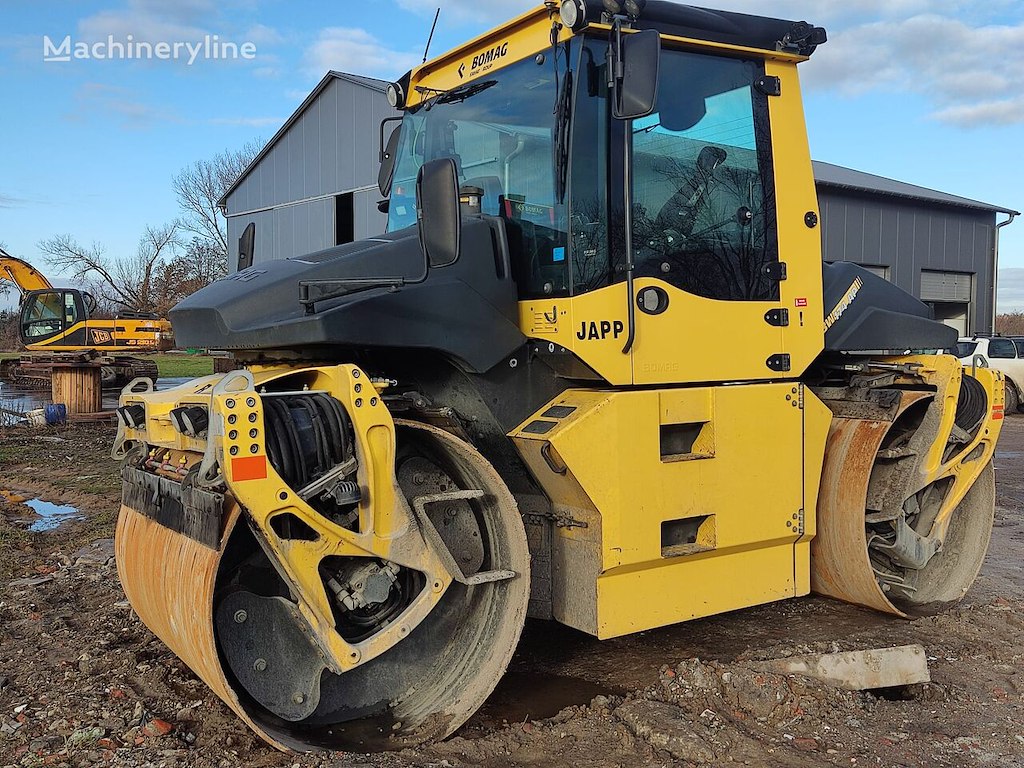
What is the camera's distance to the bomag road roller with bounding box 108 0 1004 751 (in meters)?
3.32

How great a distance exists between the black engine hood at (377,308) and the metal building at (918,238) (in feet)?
53.6

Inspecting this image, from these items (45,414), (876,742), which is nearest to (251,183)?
(45,414)

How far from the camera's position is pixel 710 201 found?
171 inches

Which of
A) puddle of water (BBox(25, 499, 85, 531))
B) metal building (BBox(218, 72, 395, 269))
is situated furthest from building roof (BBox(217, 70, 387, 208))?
puddle of water (BBox(25, 499, 85, 531))

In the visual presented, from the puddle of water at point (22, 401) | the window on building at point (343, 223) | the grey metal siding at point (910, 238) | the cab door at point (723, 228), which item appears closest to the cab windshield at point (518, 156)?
the cab door at point (723, 228)

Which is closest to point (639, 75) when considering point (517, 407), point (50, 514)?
point (517, 407)

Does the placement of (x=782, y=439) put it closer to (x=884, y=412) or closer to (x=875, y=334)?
(x=884, y=412)

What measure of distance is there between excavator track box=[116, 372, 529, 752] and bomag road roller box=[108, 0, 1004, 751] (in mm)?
12

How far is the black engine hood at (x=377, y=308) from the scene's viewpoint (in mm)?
3525

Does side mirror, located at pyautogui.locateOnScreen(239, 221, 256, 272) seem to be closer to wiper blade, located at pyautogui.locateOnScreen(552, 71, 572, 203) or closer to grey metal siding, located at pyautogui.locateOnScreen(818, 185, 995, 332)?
wiper blade, located at pyautogui.locateOnScreen(552, 71, 572, 203)

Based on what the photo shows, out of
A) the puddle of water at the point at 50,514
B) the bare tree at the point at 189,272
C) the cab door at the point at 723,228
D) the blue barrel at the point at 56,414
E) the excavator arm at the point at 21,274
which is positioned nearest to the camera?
the cab door at the point at 723,228

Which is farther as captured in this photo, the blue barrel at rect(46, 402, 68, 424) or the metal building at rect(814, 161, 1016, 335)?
the metal building at rect(814, 161, 1016, 335)

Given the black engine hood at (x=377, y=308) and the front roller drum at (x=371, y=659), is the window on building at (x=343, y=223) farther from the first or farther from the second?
the front roller drum at (x=371, y=659)

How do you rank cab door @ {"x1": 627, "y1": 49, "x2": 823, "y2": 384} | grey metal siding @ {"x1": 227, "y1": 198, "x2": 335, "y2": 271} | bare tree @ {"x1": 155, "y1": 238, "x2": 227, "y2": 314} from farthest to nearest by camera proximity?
bare tree @ {"x1": 155, "y1": 238, "x2": 227, "y2": 314}
grey metal siding @ {"x1": 227, "y1": 198, "x2": 335, "y2": 271}
cab door @ {"x1": 627, "y1": 49, "x2": 823, "y2": 384}
